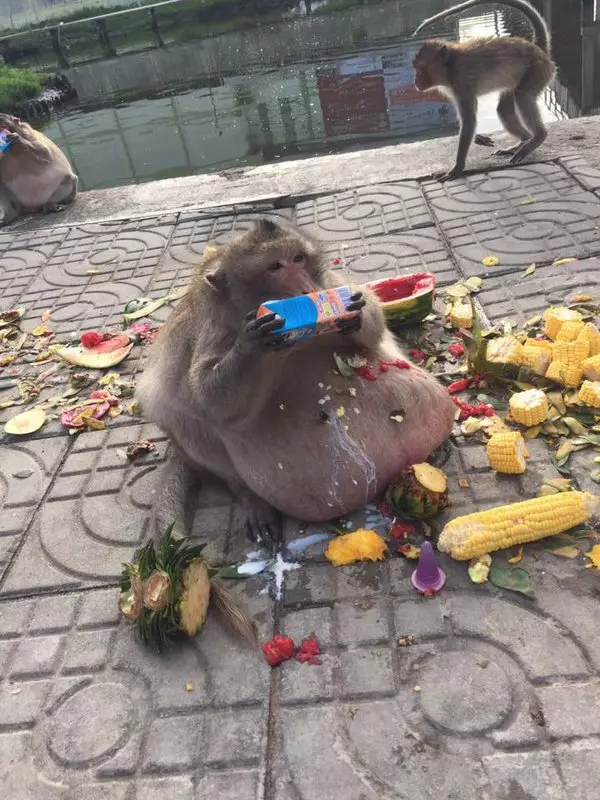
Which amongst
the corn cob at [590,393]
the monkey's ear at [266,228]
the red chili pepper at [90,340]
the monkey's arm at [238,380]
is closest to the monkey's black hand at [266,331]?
the monkey's arm at [238,380]

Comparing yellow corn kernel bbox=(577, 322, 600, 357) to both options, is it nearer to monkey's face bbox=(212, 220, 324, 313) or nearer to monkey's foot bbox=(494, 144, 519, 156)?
monkey's face bbox=(212, 220, 324, 313)

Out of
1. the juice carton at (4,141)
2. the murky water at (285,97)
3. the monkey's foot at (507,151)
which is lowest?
the murky water at (285,97)

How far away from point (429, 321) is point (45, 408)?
8.04 ft

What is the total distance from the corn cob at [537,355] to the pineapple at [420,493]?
0.97 meters

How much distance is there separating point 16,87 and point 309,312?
64.9ft

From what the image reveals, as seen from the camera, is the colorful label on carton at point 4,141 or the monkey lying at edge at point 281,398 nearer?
the monkey lying at edge at point 281,398

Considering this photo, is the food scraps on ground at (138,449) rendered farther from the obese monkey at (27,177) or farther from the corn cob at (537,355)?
the obese monkey at (27,177)

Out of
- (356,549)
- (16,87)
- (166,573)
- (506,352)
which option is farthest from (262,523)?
(16,87)

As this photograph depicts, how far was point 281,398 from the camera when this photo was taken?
2680mm

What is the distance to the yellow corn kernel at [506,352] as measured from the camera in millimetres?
3355

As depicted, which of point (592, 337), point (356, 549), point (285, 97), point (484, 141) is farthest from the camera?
point (285, 97)

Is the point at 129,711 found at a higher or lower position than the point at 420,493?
lower

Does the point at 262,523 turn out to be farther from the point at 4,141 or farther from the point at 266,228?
the point at 4,141

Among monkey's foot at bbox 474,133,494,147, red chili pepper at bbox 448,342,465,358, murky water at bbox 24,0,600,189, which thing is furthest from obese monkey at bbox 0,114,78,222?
red chili pepper at bbox 448,342,465,358
